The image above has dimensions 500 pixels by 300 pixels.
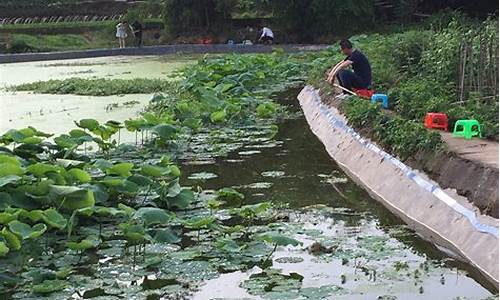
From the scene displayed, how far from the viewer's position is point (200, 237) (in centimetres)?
564

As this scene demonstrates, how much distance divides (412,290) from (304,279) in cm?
64

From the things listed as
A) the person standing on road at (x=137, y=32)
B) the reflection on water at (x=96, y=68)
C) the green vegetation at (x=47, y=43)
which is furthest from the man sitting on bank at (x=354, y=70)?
the green vegetation at (x=47, y=43)

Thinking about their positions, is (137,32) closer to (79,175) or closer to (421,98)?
(421,98)

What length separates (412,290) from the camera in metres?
4.56

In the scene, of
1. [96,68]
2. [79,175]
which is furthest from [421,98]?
[96,68]

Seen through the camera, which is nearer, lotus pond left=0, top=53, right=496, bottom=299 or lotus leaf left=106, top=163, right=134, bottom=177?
lotus pond left=0, top=53, right=496, bottom=299

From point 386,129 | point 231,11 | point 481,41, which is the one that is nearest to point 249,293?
point 386,129

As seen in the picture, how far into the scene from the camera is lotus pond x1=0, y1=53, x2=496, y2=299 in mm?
4684

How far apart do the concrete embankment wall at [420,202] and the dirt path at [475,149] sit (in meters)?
0.34

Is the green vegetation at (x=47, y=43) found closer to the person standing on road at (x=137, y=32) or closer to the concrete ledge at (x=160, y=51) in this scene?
the person standing on road at (x=137, y=32)

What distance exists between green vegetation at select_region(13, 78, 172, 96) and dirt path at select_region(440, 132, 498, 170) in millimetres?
9775

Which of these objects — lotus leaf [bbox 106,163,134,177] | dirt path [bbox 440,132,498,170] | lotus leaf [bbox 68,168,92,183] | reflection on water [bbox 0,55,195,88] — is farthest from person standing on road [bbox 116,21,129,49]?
lotus leaf [bbox 68,168,92,183]

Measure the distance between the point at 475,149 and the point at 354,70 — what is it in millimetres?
4280

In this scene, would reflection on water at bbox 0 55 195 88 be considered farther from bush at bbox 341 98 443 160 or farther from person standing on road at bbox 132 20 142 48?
bush at bbox 341 98 443 160
